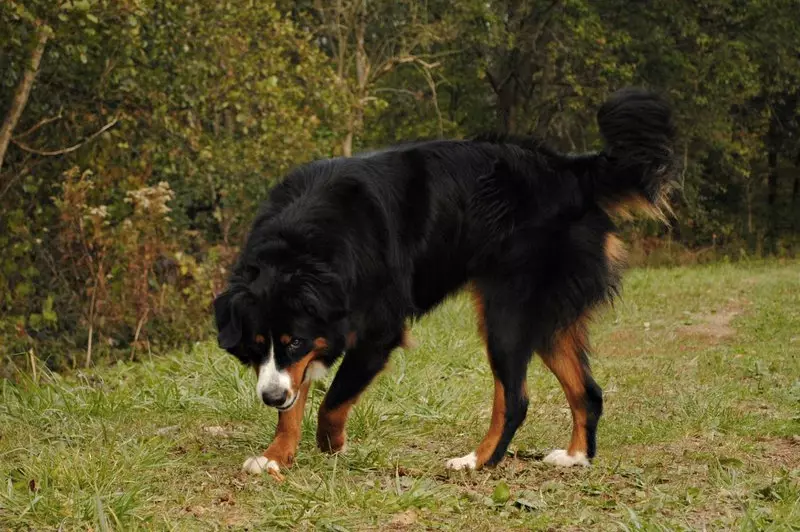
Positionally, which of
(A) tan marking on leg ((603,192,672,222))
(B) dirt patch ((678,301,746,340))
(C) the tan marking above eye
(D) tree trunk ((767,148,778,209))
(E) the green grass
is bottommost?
(D) tree trunk ((767,148,778,209))

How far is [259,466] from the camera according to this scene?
4.61 metres

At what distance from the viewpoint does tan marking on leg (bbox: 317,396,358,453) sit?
4.96 meters

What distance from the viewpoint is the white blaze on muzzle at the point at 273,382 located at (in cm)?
435

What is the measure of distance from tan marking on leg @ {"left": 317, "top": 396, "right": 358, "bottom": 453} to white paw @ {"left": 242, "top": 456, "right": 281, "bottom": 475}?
41cm

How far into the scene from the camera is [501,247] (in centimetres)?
509

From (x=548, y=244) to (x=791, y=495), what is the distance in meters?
1.66

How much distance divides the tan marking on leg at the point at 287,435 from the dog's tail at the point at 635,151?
1.87m

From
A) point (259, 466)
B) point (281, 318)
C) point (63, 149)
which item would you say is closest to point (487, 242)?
point (281, 318)

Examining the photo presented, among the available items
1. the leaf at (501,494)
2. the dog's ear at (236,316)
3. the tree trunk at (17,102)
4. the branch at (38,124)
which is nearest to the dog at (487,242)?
the dog's ear at (236,316)

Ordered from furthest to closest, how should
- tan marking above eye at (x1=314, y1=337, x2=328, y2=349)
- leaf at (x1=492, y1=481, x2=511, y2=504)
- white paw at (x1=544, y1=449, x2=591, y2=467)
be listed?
white paw at (x1=544, y1=449, x2=591, y2=467)
tan marking above eye at (x1=314, y1=337, x2=328, y2=349)
leaf at (x1=492, y1=481, x2=511, y2=504)

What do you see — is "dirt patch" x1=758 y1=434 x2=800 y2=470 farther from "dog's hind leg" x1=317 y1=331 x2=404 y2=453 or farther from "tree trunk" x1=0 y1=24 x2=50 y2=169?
"tree trunk" x1=0 y1=24 x2=50 y2=169

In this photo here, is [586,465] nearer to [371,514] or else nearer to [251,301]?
[371,514]

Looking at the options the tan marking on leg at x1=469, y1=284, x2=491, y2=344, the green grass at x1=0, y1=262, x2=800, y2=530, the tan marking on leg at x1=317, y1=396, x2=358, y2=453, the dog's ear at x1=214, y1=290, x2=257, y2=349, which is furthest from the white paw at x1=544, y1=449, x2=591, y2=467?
the dog's ear at x1=214, y1=290, x2=257, y2=349

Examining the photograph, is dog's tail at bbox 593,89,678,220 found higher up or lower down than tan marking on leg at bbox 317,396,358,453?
higher up
